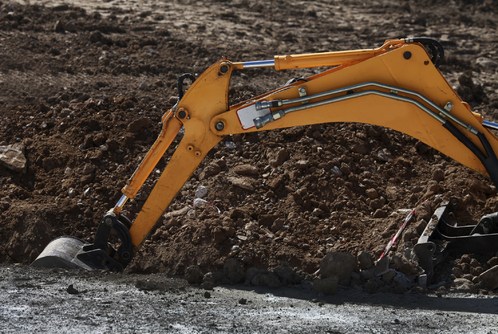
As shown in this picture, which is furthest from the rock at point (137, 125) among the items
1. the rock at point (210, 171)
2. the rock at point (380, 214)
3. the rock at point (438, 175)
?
the rock at point (438, 175)

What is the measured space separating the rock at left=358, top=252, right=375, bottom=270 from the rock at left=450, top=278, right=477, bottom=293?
2.39 ft

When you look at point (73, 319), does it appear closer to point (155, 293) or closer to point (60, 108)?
point (155, 293)

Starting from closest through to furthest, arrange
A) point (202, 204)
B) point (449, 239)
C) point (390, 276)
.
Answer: point (390, 276)
point (449, 239)
point (202, 204)

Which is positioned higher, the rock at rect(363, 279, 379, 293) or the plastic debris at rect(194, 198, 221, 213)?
the plastic debris at rect(194, 198, 221, 213)

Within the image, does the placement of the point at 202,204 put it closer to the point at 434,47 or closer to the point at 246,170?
the point at 246,170

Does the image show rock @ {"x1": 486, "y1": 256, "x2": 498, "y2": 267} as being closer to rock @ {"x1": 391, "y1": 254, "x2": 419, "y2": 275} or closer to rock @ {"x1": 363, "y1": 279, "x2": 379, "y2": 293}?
rock @ {"x1": 391, "y1": 254, "x2": 419, "y2": 275}

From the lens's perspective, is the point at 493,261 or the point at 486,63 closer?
the point at 493,261

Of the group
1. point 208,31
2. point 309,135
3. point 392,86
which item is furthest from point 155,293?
point 208,31

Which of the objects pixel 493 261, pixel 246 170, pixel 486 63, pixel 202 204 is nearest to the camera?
pixel 493 261

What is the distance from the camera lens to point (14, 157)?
7.32 metres

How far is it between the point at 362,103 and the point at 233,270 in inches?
77.5

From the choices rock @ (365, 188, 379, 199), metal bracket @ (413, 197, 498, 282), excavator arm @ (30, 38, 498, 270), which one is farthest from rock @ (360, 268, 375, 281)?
rock @ (365, 188, 379, 199)

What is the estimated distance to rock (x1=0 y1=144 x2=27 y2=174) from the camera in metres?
7.20

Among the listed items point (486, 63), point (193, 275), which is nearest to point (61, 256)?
point (193, 275)
